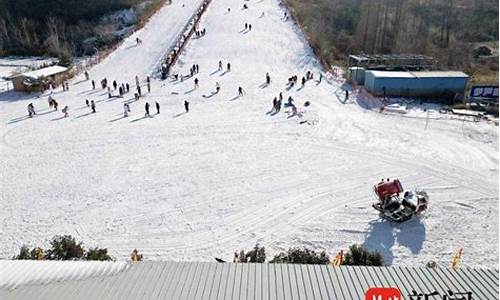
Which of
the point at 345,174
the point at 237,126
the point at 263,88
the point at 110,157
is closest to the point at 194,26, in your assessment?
the point at 263,88

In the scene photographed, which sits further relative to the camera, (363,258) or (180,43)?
(180,43)

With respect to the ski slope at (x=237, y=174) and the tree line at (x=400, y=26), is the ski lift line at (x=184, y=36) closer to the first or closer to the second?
the ski slope at (x=237, y=174)

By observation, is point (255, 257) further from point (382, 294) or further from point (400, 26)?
point (400, 26)

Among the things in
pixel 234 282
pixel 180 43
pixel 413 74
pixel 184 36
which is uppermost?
pixel 234 282

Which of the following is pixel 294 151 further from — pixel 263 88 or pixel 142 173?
pixel 263 88

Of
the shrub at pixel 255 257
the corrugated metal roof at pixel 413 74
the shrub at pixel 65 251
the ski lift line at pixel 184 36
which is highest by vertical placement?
the ski lift line at pixel 184 36

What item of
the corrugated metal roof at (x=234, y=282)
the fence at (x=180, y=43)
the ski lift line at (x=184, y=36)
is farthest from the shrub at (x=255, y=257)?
the ski lift line at (x=184, y=36)

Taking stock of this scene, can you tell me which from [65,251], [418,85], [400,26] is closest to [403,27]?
[400,26]
